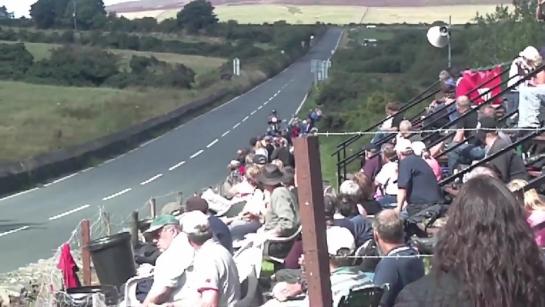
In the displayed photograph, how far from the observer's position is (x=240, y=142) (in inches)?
2110

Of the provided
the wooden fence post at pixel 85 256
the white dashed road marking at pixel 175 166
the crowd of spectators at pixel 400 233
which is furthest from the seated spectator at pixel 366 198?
the white dashed road marking at pixel 175 166

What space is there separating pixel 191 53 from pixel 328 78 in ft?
175

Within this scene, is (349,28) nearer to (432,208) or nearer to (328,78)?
(328,78)

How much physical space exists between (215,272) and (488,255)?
4291mm

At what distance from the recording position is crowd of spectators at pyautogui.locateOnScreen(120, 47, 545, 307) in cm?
411

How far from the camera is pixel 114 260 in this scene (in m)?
12.5

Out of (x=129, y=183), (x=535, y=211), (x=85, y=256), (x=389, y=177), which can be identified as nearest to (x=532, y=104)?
(x=389, y=177)

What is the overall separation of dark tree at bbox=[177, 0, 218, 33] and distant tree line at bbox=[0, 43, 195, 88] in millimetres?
46732

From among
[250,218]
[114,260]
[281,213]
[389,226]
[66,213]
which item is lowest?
[66,213]

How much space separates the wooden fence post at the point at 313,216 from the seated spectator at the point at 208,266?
2283 millimetres

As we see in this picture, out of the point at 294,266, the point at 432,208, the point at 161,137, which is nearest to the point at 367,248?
the point at 294,266

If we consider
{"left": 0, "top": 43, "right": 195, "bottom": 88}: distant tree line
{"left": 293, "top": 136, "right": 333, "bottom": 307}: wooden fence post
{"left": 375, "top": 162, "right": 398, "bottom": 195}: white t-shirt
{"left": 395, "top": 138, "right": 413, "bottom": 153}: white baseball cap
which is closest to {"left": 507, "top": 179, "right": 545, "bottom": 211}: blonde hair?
{"left": 293, "top": 136, "right": 333, "bottom": 307}: wooden fence post

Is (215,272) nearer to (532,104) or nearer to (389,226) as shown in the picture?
(389,226)

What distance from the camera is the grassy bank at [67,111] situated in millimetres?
49906
